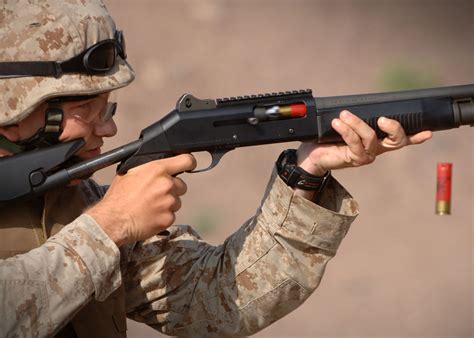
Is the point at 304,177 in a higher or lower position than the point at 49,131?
lower

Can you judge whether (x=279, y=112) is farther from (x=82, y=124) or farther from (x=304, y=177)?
(x=82, y=124)

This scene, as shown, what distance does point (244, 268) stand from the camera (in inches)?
169

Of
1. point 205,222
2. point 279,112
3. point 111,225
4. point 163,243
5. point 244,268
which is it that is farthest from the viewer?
point 205,222

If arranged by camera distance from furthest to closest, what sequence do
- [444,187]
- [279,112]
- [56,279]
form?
[444,187], [279,112], [56,279]

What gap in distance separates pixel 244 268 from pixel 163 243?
39 cm

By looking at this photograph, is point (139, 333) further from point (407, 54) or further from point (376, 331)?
point (407, 54)

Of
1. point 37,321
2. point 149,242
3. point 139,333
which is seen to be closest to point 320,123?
point 149,242

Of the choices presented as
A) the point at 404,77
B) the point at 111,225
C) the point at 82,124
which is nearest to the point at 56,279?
the point at 111,225

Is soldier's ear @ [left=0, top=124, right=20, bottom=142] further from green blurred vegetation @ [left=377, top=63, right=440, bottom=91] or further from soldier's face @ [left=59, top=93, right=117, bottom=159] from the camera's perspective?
green blurred vegetation @ [left=377, top=63, right=440, bottom=91]

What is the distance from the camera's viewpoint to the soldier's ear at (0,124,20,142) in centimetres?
414

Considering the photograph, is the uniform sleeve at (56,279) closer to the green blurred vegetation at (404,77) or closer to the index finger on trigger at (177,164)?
the index finger on trigger at (177,164)

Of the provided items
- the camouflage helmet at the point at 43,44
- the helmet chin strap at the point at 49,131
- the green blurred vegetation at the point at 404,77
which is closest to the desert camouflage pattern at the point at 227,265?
the helmet chin strap at the point at 49,131

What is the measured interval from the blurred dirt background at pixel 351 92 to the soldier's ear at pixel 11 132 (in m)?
5.22

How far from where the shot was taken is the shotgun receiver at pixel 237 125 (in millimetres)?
4020
